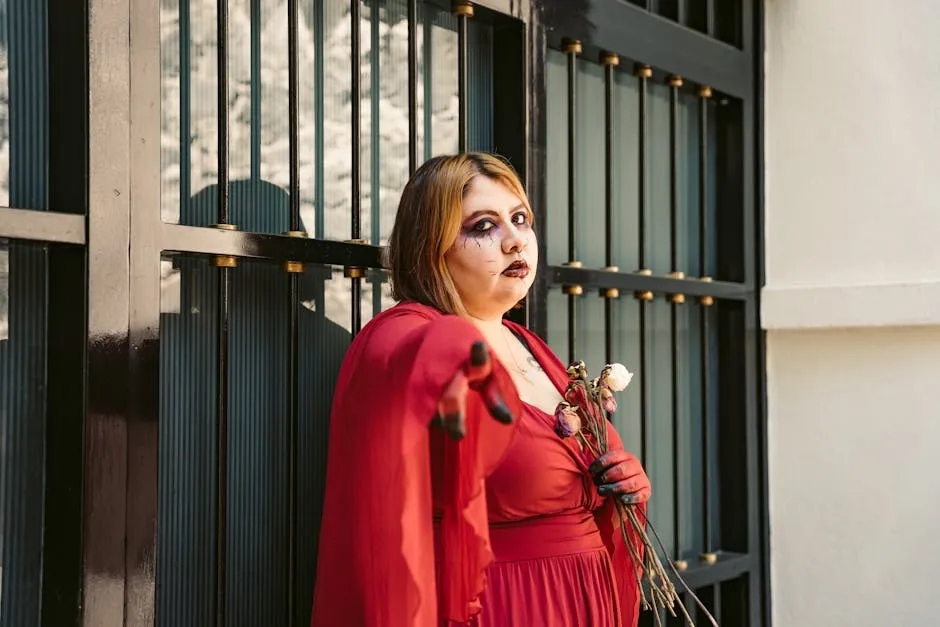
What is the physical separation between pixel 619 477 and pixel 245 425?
79 cm

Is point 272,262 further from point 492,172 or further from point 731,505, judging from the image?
point 731,505

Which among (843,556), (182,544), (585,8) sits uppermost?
(585,8)

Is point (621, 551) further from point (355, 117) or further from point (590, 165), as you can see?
point (590, 165)

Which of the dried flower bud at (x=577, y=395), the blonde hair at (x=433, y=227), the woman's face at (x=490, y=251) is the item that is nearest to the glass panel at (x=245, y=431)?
the blonde hair at (x=433, y=227)

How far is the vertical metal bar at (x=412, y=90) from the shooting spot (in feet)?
8.04

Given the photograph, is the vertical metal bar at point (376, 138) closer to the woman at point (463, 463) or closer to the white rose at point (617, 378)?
the woman at point (463, 463)

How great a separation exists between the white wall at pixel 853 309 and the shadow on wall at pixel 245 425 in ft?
5.94

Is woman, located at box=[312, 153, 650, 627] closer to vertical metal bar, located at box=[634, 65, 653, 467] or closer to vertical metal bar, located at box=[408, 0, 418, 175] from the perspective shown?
vertical metal bar, located at box=[408, 0, 418, 175]

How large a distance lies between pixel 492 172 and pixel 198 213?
602 mm

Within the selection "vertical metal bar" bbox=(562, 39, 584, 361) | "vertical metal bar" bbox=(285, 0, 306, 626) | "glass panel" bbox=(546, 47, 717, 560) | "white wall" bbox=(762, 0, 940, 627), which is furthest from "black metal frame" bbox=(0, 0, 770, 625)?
"white wall" bbox=(762, 0, 940, 627)

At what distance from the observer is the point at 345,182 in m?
2.41

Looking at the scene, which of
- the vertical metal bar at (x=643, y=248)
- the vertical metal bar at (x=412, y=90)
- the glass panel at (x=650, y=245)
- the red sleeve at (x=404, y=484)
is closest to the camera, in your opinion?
the red sleeve at (x=404, y=484)

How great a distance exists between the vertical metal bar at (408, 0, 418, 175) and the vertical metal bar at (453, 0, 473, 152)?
0.15 metres

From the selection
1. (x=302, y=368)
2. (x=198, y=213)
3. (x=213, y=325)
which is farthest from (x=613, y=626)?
(x=198, y=213)
